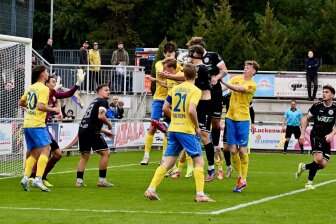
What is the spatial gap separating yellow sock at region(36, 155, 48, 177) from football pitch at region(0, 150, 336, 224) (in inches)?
12.8

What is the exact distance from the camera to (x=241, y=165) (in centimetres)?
1850

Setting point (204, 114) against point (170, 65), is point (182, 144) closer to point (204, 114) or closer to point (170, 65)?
point (170, 65)

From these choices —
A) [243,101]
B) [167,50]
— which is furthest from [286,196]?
[167,50]

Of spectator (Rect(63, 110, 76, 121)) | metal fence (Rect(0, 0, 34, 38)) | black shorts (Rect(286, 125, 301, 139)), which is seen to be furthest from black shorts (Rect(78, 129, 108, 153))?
black shorts (Rect(286, 125, 301, 139))

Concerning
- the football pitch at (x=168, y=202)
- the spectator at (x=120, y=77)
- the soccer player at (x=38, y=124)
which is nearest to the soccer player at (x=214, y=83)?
the football pitch at (x=168, y=202)

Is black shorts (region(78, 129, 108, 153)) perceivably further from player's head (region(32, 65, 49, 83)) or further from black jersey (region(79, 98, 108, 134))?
player's head (region(32, 65, 49, 83))

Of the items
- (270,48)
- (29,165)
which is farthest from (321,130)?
(270,48)

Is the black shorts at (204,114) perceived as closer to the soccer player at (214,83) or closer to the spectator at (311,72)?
the soccer player at (214,83)

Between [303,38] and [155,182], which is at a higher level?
[303,38]

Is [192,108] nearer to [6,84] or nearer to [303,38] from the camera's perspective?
[6,84]

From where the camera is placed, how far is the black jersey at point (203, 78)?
18.3 meters

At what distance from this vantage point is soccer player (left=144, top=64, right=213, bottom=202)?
15609 millimetres

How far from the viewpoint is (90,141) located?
19047 mm

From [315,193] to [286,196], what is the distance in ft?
3.13
